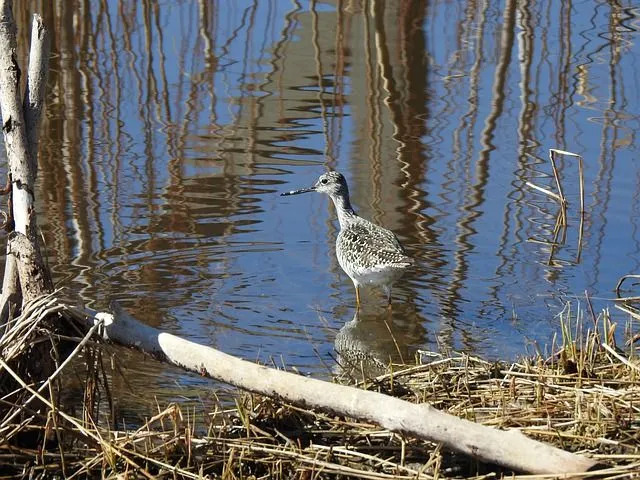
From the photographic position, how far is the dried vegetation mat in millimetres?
4297

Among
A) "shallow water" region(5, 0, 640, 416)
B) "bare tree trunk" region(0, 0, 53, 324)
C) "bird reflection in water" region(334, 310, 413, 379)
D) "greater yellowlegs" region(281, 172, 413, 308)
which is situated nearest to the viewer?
"bare tree trunk" region(0, 0, 53, 324)

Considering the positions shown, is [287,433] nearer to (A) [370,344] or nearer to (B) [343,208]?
(A) [370,344]

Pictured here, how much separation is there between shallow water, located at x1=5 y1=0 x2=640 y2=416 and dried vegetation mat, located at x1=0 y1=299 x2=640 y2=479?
131cm

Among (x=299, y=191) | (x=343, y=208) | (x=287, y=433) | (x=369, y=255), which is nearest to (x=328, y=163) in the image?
(x=299, y=191)

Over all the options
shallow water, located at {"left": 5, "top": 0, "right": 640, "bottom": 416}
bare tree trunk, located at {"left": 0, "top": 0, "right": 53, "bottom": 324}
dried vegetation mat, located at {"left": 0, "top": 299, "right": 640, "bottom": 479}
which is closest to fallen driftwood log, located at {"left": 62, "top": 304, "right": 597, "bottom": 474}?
dried vegetation mat, located at {"left": 0, "top": 299, "right": 640, "bottom": 479}

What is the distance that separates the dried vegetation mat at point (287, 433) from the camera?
14.1 feet

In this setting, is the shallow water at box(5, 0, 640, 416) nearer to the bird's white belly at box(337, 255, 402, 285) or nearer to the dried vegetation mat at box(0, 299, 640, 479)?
the bird's white belly at box(337, 255, 402, 285)

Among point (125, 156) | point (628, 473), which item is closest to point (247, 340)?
point (628, 473)

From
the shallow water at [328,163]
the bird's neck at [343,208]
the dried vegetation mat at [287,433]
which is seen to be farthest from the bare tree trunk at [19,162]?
the bird's neck at [343,208]

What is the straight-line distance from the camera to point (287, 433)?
15.0 ft

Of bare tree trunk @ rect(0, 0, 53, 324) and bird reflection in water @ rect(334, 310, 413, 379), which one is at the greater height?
bare tree trunk @ rect(0, 0, 53, 324)

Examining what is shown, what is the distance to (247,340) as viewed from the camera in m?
6.82

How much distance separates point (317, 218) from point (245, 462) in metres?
5.14

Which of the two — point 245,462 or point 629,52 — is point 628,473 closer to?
point 245,462
